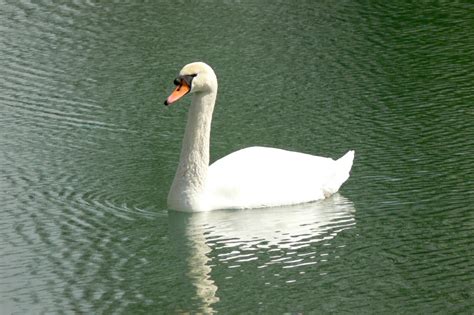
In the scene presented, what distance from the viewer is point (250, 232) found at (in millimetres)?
9758

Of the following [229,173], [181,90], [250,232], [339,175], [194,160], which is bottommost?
[250,232]

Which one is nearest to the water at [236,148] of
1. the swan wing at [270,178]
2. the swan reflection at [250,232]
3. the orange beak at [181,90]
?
the swan reflection at [250,232]

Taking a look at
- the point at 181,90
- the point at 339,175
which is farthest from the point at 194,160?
the point at 339,175

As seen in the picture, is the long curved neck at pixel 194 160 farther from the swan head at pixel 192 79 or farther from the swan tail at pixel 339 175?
the swan tail at pixel 339 175

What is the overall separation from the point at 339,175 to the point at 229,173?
2.92 feet

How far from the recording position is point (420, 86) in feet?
44.2

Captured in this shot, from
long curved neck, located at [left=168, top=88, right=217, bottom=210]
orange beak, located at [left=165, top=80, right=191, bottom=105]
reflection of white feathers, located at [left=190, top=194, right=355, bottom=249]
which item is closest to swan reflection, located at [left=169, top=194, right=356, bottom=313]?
reflection of white feathers, located at [left=190, top=194, right=355, bottom=249]

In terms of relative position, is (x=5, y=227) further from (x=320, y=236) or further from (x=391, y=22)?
(x=391, y=22)

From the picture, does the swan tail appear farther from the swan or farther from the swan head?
the swan head

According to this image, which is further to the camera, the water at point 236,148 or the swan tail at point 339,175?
the swan tail at point 339,175

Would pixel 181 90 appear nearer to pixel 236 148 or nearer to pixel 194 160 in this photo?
pixel 194 160

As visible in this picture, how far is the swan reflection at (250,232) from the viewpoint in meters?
9.09

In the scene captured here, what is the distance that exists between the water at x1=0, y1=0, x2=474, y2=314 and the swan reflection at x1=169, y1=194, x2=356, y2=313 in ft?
0.06

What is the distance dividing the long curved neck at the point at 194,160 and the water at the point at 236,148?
0.14m
